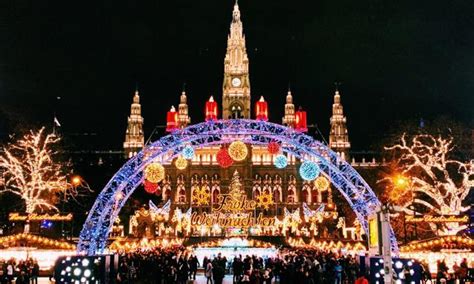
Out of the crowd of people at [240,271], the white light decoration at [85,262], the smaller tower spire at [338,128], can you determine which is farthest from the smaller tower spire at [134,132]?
the white light decoration at [85,262]

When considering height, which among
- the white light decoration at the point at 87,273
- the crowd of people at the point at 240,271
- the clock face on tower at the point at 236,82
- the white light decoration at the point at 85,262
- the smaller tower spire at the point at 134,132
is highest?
the clock face on tower at the point at 236,82

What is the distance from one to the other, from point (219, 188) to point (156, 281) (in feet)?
199

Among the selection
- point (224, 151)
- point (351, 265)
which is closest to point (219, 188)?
point (224, 151)

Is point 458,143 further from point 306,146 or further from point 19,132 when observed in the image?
point 19,132

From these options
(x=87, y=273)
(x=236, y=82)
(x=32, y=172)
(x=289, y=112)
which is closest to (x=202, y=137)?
(x=87, y=273)

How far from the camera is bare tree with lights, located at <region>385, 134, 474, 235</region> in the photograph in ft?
88.6

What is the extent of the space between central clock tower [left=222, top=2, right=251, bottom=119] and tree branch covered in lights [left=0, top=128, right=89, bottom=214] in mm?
55207

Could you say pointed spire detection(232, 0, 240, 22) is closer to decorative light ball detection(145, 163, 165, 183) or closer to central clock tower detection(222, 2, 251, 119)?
central clock tower detection(222, 2, 251, 119)

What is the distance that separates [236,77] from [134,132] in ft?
71.7

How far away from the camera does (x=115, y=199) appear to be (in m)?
24.4

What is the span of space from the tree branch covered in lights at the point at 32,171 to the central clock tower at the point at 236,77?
5521 cm

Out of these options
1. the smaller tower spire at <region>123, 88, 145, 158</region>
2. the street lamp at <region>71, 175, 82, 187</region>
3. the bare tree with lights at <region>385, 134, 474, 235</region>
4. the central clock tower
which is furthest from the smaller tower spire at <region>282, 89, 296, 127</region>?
the street lamp at <region>71, 175, 82, 187</region>

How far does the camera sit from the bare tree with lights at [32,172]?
28688mm

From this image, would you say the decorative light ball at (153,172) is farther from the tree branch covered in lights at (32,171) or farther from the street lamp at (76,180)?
the tree branch covered in lights at (32,171)
